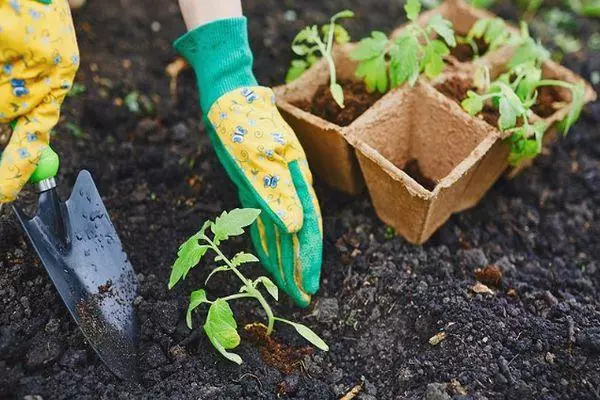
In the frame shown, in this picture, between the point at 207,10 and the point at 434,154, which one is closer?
the point at 207,10

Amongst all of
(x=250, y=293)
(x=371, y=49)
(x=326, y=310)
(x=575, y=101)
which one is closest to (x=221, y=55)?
(x=371, y=49)

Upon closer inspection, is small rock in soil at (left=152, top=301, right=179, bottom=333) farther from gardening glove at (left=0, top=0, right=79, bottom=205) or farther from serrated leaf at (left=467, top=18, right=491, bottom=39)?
serrated leaf at (left=467, top=18, right=491, bottom=39)

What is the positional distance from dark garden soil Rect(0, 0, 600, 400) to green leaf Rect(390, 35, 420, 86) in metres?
0.44

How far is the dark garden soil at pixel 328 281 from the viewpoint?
1677 mm

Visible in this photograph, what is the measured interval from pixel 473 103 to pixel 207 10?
827mm

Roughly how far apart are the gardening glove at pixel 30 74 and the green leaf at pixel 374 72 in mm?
881

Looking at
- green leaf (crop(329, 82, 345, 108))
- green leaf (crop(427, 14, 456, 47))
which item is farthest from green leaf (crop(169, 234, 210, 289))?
green leaf (crop(427, 14, 456, 47))

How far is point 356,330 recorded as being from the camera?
188cm

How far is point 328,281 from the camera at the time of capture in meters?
1.97

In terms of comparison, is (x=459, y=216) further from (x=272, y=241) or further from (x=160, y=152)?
(x=160, y=152)

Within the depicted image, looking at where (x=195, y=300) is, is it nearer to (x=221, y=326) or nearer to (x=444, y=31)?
(x=221, y=326)

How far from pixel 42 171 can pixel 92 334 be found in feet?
1.45

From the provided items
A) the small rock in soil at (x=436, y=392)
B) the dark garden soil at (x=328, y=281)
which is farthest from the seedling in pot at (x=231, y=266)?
the small rock in soil at (x=436, y=392)

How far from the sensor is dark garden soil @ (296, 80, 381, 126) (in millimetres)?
2047
